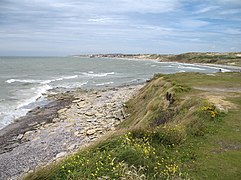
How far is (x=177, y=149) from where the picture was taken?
29.0 feet

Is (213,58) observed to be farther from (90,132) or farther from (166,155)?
(166,155)

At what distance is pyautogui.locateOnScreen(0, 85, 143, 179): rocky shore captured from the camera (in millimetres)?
15484

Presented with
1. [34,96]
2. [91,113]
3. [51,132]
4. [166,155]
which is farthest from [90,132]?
[34,96]

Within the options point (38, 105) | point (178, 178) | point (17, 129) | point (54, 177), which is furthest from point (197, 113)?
point (38, 105)

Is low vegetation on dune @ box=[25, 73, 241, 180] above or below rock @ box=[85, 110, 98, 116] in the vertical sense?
above

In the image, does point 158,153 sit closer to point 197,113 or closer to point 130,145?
point 130,145

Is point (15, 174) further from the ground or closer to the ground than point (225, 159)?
closer to the ground

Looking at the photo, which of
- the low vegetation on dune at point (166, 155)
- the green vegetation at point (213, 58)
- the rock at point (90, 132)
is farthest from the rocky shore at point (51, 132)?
the green vegetation at point (213, 58)

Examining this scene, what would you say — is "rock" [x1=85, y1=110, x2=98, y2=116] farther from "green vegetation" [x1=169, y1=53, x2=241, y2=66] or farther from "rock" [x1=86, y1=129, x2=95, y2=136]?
"green vegetation" [x1=169, y1=53, x2=241, y2=66]

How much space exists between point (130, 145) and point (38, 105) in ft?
88.7

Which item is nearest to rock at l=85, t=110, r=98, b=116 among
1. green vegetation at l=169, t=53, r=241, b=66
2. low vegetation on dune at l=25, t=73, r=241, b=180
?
low vegetation on dune at l=25, t=73, r=241, b=180

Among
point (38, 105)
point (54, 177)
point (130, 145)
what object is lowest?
point (38, 105)

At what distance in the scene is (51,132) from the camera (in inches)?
829

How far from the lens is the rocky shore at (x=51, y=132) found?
15484 mm
